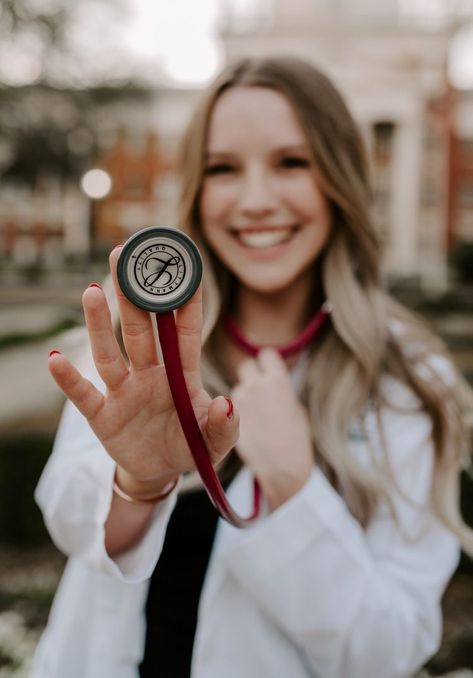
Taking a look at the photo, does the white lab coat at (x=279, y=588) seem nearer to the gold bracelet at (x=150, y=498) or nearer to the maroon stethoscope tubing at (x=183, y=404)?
the gold bracelet at (x=150, y=498)

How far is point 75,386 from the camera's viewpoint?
80 centimetres

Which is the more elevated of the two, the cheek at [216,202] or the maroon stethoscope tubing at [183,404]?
the cheek at [216,202]

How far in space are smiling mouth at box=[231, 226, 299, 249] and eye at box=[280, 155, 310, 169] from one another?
0.37ft

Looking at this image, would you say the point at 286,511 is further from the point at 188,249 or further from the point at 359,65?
the point at 359,65

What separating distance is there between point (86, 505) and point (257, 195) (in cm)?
60

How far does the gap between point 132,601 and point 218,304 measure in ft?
1.83

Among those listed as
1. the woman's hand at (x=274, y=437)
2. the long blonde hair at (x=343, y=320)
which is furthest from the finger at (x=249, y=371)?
the long blonde hair at (x=343, y=320)

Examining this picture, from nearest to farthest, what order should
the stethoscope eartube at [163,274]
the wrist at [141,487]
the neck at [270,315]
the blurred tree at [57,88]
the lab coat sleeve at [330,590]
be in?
the stethoscope eartube at [163,274] < the wrist at [141,487] < the lab coat sleeve at [330,590] < the neck at [270,315] < the blurred tree at [57,88]

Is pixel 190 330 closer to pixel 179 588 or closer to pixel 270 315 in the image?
pixel 179 588

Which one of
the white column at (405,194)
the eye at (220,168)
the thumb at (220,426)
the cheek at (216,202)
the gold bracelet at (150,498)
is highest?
the eye at (220,168)

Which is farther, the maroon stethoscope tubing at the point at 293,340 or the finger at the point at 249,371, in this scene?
the maroon stethoscope tubing at the point at 293,340

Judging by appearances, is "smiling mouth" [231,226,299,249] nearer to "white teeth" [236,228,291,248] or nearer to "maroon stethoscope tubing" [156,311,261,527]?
"white teeth" [236,228,291,248]

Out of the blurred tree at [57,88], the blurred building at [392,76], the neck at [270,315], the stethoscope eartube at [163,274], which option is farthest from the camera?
the blurred building at [392,76]

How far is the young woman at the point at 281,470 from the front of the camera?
114 cm
